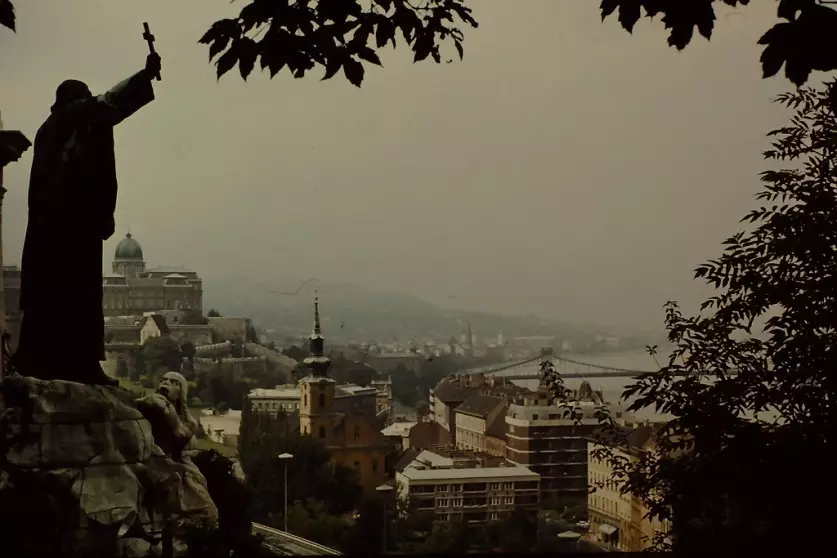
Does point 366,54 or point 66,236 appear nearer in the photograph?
point 366,54

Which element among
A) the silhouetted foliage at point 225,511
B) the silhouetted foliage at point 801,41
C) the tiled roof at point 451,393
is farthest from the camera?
the tiled roof at point 451,393

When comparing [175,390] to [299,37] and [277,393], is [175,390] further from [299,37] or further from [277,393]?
[299,37]

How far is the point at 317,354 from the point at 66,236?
138 cm

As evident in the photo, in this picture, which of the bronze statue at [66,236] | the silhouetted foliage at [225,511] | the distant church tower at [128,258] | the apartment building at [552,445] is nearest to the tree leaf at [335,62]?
the bronze statue at [66,236]

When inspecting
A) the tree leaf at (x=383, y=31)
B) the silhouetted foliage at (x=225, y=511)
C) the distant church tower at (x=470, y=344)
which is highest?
the tree leaf at (x=383, y=31)

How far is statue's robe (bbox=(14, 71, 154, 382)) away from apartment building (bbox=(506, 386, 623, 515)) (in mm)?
1745

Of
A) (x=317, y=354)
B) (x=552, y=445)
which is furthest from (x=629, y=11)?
(x=317, y=354)

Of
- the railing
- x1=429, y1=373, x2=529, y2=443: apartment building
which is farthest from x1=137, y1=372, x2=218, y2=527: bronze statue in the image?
x1=429, y1=373, x2=529, y2=443: apartment building

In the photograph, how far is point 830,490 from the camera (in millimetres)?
3193

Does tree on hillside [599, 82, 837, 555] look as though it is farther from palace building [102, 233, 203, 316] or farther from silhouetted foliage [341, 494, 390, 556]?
palace building [102, 233, 203, 316]

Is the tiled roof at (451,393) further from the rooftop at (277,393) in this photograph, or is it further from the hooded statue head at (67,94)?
the hooded statue head at (67,94)

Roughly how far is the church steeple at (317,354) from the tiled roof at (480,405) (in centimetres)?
65

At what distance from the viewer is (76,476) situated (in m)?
3.77

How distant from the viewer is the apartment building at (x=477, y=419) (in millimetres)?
4559
